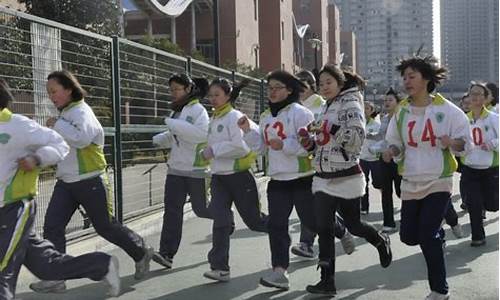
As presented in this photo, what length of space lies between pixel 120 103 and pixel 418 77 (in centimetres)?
448

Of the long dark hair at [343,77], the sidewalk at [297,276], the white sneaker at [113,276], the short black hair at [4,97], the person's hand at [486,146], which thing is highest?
the long dark hair at [343,77]

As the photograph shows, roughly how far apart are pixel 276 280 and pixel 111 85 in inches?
151

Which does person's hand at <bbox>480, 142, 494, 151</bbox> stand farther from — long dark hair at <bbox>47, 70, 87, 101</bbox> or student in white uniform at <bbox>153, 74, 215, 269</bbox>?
long dark hair at <bbox>47, 70, 87, 101</bbox>

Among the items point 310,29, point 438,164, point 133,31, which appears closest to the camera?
point 438,164

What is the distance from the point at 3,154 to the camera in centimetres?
436

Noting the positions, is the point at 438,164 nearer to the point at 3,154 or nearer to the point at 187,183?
the point at 187,183

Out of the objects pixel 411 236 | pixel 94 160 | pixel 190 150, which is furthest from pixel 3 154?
pixel 411 236

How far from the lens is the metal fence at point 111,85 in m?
6.92

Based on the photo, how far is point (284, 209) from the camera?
5.91 metres

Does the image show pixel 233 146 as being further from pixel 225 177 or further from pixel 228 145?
pixel 225 177

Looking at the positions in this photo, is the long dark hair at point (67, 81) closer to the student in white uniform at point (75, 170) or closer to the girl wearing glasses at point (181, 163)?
the student in white uniform at point (75, 170)

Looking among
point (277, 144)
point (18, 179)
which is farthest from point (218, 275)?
point (18, 179)

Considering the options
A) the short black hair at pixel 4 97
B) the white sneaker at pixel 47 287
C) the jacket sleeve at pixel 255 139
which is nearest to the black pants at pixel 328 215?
A: the jacket sleeve at pixel 255 139

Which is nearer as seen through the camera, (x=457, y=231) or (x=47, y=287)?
(x=47, y=287)
